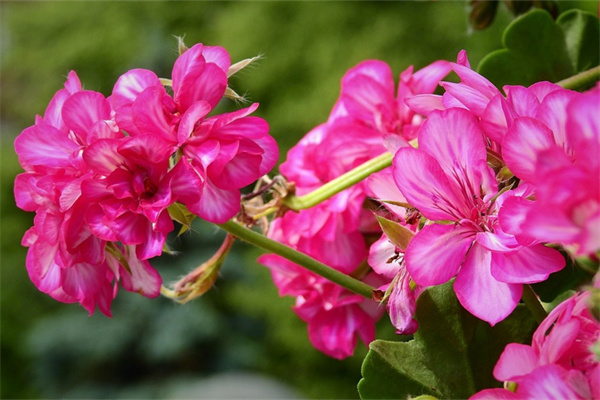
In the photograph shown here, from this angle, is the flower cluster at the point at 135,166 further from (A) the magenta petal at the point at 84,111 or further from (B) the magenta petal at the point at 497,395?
(B) the magenta petal at the point at 497,395

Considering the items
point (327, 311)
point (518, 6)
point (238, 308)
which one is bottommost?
point (238, 308)

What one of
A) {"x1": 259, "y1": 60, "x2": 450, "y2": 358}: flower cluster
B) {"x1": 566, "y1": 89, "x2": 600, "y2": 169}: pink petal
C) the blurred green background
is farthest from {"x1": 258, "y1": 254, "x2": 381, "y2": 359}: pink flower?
the blurred green background

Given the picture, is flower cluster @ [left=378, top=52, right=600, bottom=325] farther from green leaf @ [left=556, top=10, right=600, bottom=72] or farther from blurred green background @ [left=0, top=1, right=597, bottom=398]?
blurred green background @ [left=0, top=1, right=597, bottom=398]

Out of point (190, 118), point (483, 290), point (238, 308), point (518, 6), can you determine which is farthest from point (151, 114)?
point (238, 308)

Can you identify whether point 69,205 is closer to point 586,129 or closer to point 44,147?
point 44,147

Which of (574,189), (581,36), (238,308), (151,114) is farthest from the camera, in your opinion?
(238,308)

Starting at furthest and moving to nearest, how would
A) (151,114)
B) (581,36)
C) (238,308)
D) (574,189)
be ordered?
1. (238,308)
2. (581,36)
3. (151,114)
4. (574,189)

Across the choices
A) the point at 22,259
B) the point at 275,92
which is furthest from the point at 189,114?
the point at 22,259
